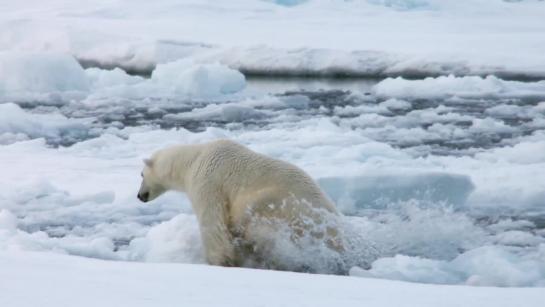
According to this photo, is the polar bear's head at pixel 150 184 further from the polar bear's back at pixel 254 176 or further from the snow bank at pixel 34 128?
the snow bank at pixel 34 128

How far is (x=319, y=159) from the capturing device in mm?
6238

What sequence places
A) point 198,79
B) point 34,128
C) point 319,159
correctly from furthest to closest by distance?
point 198,79
point 34,128
point 319,159

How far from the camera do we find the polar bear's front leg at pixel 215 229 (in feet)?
11.8

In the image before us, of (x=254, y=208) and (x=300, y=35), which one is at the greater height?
(x=254, y=208)

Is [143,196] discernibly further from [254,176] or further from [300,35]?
[300,35]

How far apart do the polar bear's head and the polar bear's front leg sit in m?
0.59

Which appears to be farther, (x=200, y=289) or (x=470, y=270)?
(x=470, y=270)

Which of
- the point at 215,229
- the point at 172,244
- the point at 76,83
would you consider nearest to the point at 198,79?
the point at 76,83

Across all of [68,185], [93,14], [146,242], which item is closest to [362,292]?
[146,242]

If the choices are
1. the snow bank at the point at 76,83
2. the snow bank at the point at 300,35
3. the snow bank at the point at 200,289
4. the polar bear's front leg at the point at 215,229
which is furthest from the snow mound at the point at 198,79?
the snow bank at the point at 200,289

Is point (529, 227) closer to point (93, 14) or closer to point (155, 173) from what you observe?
point (155, 173)

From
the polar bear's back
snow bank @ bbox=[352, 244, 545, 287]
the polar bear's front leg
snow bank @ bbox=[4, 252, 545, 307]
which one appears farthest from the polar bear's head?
snow bank @ bbox=[4, 252, 545, 307]

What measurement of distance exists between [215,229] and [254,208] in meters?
0.20

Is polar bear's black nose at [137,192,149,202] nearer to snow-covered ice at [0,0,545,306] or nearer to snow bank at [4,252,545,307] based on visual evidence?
snow-covered ice at [0,0,545,306]
